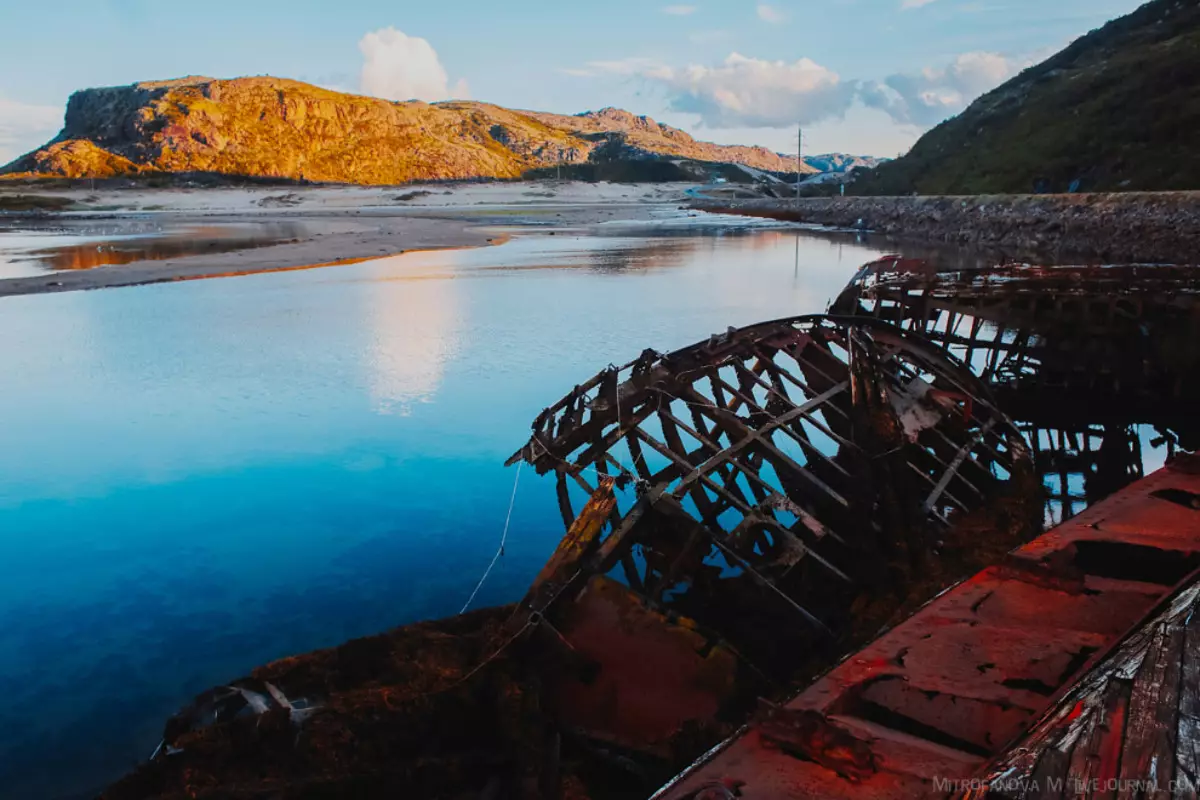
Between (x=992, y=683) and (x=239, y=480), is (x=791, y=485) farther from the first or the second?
(x=239, y=480)

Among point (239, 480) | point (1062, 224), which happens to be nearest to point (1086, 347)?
point (239, 480)

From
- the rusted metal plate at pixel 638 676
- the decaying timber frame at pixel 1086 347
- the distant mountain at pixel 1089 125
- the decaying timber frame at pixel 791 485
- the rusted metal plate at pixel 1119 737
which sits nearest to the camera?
the rusted metal plate at pixel 1119 737

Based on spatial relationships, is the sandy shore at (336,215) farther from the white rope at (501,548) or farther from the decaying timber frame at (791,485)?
the decaying timber frame at (791,485)

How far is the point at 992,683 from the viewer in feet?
13.2

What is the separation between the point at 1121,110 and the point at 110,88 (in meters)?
219

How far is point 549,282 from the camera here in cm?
3500

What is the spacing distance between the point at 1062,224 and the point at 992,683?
4577 cm

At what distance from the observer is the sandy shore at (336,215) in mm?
38625

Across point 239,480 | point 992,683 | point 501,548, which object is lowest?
point 501,548

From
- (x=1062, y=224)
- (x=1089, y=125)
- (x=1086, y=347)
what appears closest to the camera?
(x=1086, y=347)

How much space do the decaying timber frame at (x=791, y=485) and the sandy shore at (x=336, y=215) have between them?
3264cm

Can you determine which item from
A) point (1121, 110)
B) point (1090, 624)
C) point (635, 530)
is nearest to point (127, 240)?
point (635, 530)

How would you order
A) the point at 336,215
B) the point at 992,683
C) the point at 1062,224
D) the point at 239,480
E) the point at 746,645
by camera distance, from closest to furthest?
the point at 992,683 → the point at 746,645 → the point at 239,480 → the point at 1062,224 → the point at 336,215

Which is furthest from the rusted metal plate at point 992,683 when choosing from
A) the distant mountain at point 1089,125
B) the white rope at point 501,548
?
the distant mountain at point 1089,125
